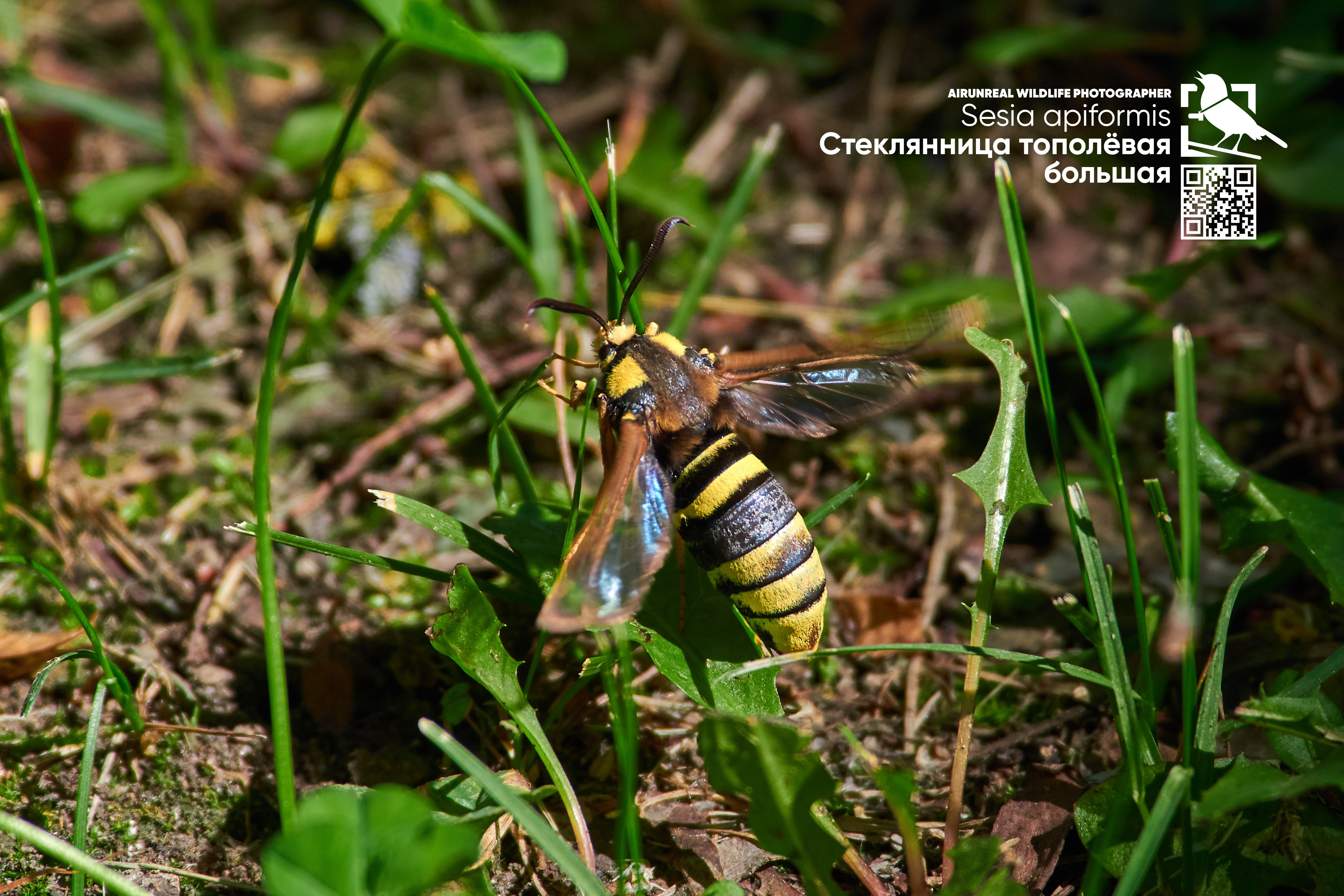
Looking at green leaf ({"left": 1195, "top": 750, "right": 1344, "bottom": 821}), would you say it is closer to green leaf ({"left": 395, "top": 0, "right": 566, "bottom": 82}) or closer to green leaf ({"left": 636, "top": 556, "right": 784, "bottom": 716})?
green leaf ({"left": 636, "top": 556, "right": 784, "bottom": 716})

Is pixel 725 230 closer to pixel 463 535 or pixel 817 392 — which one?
pixel 817 392

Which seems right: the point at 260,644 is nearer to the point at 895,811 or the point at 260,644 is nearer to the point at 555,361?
the point at 555,361

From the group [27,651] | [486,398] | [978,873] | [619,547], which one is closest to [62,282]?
[27,651]

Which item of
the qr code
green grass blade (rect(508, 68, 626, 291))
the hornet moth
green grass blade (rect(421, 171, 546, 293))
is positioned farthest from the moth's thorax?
the qr code

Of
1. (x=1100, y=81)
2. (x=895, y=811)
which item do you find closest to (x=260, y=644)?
(x=895, y=811)

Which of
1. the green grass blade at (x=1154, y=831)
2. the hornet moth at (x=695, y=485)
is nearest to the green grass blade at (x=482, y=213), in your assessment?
the hornet moth at (x=695, y=485)
